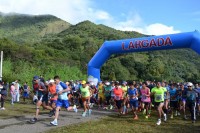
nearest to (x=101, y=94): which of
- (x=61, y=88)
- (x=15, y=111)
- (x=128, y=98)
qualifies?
(x=128, y=98)

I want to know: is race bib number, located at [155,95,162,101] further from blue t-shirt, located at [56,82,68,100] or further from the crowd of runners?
blue t-shirt, located at [56,82,68,100]

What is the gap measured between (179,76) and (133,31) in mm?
40109

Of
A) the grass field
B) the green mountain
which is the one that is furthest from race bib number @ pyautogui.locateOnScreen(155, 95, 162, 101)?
the green mountain

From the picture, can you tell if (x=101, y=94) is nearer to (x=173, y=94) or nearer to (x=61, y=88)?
(x=173, y=94)

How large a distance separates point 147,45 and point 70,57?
49.3m

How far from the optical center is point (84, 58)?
222 feet

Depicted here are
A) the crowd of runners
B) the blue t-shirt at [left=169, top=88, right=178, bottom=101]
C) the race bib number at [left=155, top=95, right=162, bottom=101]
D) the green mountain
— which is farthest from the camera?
the green mountain

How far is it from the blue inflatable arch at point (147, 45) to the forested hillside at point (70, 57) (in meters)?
13.4

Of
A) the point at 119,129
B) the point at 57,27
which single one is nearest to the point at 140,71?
the point at 119,129

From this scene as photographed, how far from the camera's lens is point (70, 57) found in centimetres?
6744

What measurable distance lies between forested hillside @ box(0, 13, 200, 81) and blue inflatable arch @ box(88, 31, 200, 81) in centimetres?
1341

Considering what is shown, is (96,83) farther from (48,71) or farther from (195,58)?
(195,58)

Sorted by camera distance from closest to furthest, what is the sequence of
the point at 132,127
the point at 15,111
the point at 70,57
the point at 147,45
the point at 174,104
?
1. the point at 132,127
2. the point at 174,104
3. the point at 15,111
4. the point at 147,45
5. the point at 70,57

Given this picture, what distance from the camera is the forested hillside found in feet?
135
